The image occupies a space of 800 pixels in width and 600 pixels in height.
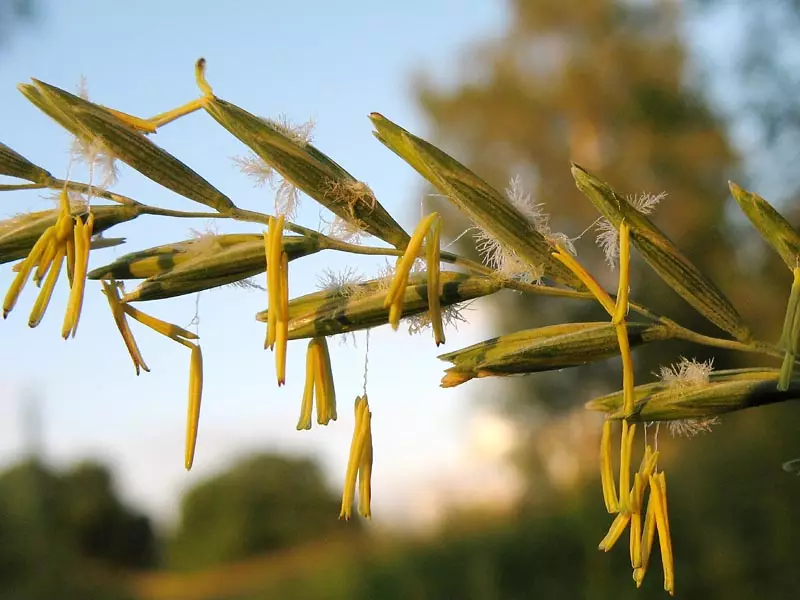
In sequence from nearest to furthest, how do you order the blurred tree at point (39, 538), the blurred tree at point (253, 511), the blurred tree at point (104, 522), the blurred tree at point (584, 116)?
the blurred tree at point (584, 116), the blurred tree at point (39, 538), the blurred tree at point (253, 511), the blurred tree at point (104, 522)

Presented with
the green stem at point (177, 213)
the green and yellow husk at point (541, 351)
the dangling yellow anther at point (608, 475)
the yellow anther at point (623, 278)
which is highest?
the green stem at point (177, 213)

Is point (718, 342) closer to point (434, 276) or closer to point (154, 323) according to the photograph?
point (434, 276)

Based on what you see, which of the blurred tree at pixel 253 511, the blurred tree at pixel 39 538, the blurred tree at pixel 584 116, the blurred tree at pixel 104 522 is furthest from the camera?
the blurred tree at pixel 104 522

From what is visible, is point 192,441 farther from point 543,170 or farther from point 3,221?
point 543,170

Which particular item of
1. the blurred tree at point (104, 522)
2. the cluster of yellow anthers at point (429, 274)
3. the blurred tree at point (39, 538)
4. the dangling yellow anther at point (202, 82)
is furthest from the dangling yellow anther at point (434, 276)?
the blurred tree at point (104, 522)

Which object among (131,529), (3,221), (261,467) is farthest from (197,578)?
(3,221)

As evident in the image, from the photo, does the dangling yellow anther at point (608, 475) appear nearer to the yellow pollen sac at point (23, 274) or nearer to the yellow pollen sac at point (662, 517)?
the yellow pollen sac at point (662, 517)

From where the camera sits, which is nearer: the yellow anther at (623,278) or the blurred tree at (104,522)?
the yellow anther at (623,278)

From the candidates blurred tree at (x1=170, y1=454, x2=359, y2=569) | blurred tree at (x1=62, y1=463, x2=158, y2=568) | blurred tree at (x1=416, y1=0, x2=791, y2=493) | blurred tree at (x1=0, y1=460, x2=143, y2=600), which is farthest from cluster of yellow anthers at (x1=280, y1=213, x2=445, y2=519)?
blurred tree at (x1=62, y1=463, x2=158, y2=568)
